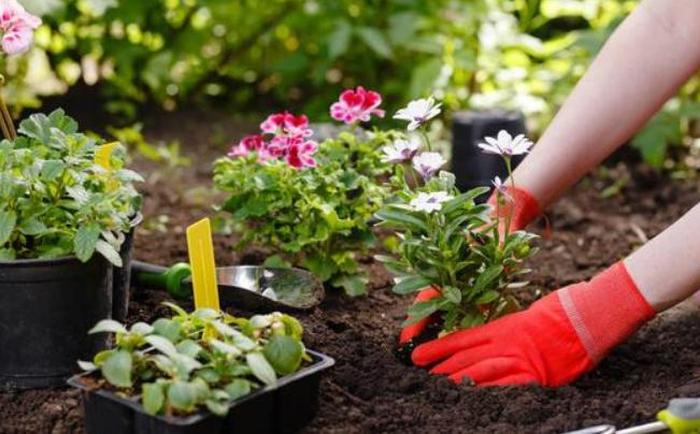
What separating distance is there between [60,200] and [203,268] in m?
0.28

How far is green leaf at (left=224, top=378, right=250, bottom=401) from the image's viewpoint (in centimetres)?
184

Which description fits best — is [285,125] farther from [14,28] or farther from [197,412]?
[197,412]

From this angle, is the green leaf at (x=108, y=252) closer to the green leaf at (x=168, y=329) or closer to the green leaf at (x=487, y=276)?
the green leaf at (x=168, y=329)

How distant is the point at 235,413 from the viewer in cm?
187

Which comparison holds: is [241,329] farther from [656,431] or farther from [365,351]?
[656,431]

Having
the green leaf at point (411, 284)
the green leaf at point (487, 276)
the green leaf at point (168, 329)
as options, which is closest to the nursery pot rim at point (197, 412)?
the green leaf at point (168, 329)

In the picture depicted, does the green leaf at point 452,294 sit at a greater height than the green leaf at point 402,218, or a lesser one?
lesser

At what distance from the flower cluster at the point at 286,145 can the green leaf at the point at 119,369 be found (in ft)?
2.51

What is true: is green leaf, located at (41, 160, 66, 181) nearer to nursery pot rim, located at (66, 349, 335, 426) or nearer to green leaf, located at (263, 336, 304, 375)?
nursery pot rim, located at (66, 349, 335, 426)

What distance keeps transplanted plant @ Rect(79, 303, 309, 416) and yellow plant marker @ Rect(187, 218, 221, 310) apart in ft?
0.65

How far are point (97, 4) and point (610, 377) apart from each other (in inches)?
76.5

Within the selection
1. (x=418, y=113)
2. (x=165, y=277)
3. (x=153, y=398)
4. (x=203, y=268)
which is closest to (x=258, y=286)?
(x=165, y=277)

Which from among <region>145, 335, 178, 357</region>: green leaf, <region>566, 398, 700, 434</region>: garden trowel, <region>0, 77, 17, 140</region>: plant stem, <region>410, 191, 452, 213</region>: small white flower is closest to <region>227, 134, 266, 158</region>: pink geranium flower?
<region>0, 77, 17, 140</region>: plant stem

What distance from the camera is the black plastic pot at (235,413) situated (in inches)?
71.4
